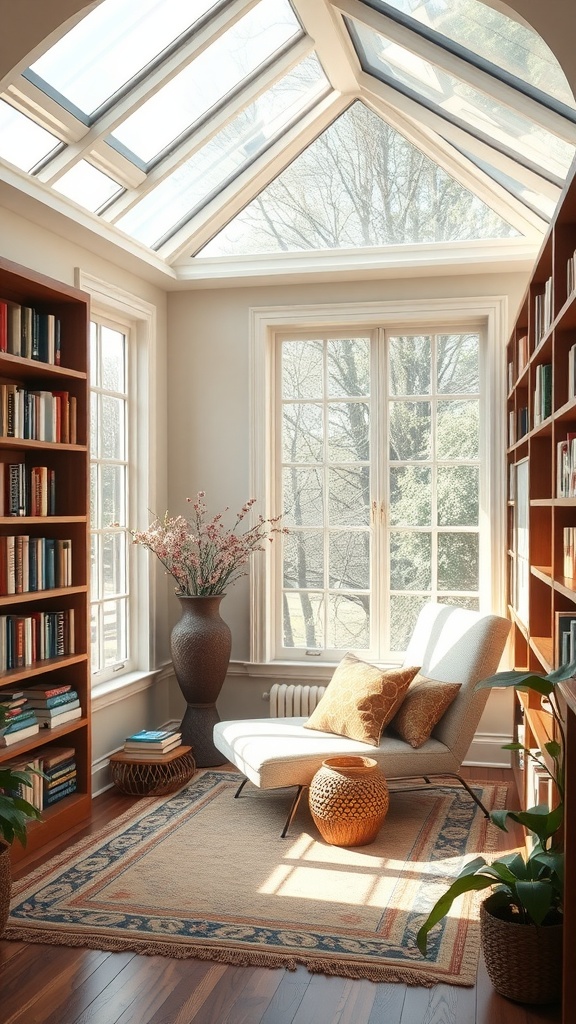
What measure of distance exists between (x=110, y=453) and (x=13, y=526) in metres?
1.12

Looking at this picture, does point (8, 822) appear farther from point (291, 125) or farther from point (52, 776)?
point (291, 125)

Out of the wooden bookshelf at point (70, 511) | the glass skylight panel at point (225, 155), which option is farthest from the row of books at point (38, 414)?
the glass skylight panel at point (225, 155)

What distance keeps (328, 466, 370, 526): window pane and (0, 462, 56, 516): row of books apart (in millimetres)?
1872

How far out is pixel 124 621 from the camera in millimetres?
5262

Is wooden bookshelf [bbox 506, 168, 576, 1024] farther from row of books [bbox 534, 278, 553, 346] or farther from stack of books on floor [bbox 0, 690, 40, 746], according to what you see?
stack of books on floor [bbox 0, 690, 40, 746]

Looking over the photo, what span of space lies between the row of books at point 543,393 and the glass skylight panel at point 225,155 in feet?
6.62

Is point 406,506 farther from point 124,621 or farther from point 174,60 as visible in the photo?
point 174,60

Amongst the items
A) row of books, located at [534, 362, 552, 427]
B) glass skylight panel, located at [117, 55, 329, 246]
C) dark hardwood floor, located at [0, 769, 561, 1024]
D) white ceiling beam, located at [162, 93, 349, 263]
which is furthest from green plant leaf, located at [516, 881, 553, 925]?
white ceiling beam, located at [162, 93, 349, 263]

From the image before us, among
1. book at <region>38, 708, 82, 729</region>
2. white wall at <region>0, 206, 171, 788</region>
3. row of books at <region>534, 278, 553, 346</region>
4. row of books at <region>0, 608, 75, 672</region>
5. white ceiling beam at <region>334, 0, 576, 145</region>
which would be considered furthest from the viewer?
white wall at <region>0, 206, 171, 788</region>

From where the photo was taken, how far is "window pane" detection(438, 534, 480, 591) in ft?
17.4

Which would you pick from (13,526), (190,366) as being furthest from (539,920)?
(190,366)

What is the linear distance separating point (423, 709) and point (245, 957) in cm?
161

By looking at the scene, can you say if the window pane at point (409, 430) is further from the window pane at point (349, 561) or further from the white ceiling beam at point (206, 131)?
the white ceiling beam at point (206, 131)

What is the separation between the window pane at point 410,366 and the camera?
539cm
